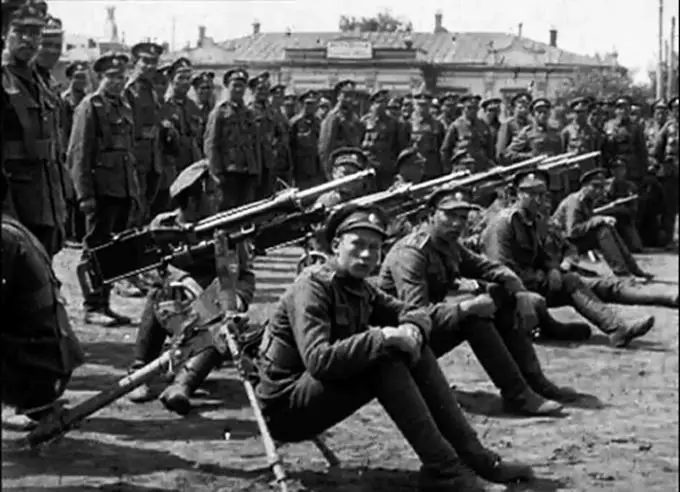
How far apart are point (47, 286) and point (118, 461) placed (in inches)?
87.5

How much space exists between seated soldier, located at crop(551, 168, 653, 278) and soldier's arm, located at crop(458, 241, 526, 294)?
5395mm

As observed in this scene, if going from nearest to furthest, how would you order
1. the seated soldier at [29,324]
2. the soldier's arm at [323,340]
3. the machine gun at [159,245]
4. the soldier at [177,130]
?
the seated soldier at [29,324]
the soldier's arm at [323,340]
the machine gun at [159,245]
the soldier at [177,130]

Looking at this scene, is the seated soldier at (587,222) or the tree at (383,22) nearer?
the tree at (383,22)

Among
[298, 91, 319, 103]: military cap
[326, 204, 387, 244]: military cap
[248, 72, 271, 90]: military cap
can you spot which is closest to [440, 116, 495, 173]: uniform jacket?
[298, 91, 319, 103]: military cap

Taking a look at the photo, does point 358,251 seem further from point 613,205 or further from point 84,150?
point 613,205

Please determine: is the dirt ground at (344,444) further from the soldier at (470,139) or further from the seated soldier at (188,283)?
the soldier at (470,139)

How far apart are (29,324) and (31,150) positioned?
3.38 m

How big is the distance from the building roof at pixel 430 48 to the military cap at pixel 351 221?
9.33m

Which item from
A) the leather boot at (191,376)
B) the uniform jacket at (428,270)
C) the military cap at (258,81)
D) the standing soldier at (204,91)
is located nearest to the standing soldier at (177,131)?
the standing soldier at (204,91)

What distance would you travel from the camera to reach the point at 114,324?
9547 mm

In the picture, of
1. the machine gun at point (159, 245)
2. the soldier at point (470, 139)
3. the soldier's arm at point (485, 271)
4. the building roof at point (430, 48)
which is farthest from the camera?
the building roof at point (430, 48)

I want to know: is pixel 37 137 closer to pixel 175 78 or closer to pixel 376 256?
pixel 376 256

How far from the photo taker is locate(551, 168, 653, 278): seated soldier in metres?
13.1

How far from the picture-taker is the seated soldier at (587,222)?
13078 millimetres
